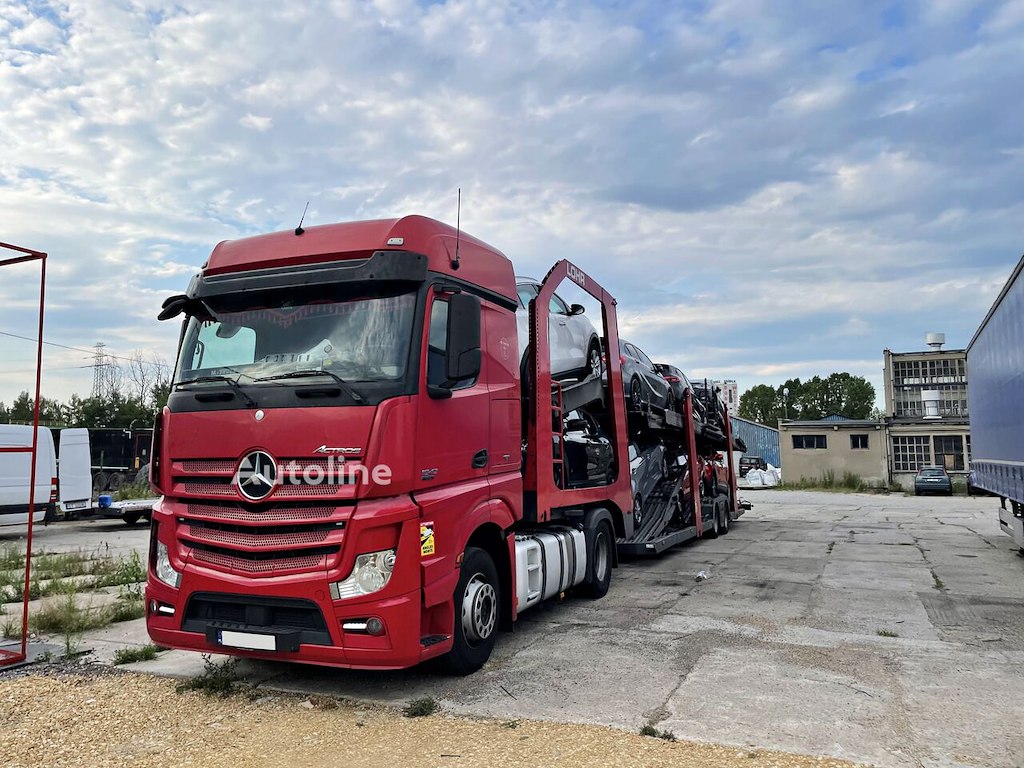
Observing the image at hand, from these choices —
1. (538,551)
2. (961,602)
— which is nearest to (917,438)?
(961,602)

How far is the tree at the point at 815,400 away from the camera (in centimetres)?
9319

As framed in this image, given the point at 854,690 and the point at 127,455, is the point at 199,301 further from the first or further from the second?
the point at 127,455

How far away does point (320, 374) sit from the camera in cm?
486

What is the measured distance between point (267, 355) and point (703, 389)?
1135 centimetres

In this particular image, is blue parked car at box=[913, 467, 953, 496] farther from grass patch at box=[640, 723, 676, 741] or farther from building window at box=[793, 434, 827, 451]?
grass patch at box=[640, 723, 676, 741]

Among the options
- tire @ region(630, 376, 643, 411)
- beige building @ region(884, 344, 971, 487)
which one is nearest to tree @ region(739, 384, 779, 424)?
beige building @ region(884, 344, 971, 487)

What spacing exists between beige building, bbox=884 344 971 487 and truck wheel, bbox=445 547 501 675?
38398 mm

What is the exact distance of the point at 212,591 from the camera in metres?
4.85

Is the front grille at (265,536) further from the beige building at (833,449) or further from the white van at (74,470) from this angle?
the beige building at (833,449)

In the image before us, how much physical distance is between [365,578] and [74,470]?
14.9 m

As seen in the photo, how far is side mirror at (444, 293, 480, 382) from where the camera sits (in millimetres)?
5055

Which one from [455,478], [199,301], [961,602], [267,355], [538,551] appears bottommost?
[961,602]

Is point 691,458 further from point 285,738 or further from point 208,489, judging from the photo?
point 285,738

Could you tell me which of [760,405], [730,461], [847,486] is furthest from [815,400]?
[730,461]
